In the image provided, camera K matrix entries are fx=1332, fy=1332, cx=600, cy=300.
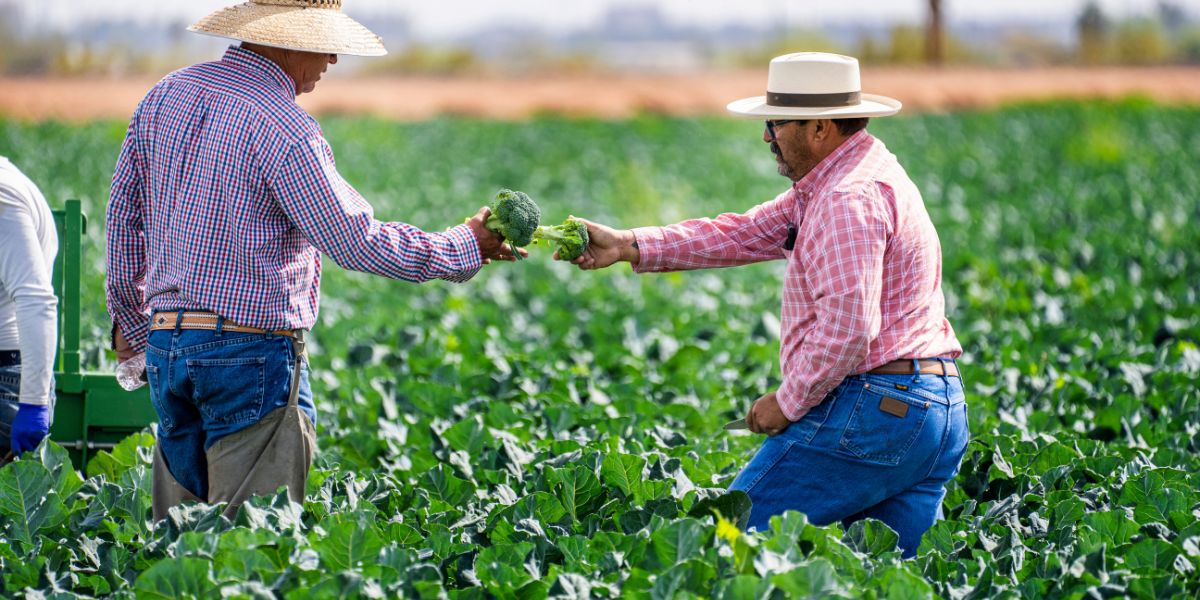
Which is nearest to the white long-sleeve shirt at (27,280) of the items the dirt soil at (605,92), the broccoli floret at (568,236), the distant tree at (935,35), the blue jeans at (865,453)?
the broccoli floret at (568,236)

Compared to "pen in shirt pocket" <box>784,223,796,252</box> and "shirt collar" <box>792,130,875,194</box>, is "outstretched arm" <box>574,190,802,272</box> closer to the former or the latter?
"pen in shirt pocket" <box>784,223,796,252</box>

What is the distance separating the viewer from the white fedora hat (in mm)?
3877

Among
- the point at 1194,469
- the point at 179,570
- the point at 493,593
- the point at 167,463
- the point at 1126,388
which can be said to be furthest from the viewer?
the point at 1126,388

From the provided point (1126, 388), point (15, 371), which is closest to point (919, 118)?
point (1126, 388)

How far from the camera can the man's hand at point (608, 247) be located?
14.5ft

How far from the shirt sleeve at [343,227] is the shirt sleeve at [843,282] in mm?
1068

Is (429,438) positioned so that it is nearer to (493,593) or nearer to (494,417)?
(494,417)

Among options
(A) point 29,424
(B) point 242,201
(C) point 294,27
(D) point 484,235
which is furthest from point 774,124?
(A) point 29,424

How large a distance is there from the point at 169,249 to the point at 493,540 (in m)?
1.25

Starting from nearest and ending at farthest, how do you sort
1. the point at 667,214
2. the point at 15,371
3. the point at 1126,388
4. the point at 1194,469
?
the point at 15,371, the point at 1194,469, the point at 1126,388, the point at 667,214

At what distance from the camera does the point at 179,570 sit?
3.26m

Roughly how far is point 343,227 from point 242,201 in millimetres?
286

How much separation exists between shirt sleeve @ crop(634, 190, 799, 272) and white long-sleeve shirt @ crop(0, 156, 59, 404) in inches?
73.9

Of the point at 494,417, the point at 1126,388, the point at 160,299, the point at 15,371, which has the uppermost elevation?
the point at 160,299
